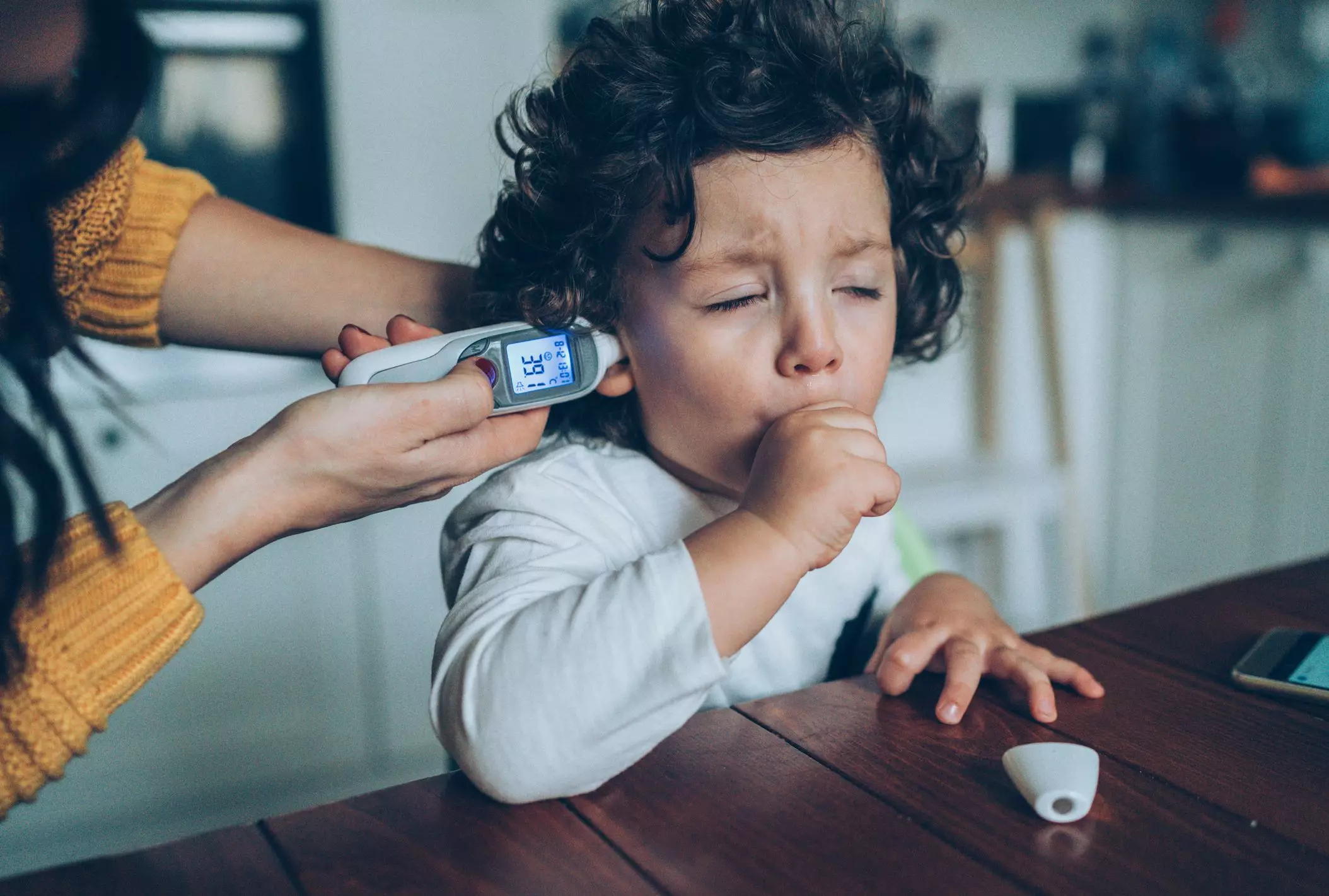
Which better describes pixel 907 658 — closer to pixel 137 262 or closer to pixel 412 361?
pixel 412 361

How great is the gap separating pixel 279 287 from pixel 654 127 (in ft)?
1.18

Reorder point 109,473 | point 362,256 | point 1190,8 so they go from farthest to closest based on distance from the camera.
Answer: point 1190,8, point 109,473, point 362,256

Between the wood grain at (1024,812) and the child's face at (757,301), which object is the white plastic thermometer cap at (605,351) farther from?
the wood grain at (1024,812)

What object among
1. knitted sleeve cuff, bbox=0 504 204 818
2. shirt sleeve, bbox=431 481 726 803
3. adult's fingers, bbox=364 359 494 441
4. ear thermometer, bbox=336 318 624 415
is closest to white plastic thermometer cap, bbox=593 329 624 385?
ear thermometer, bbox=336 318 624 415

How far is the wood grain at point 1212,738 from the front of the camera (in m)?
0.52

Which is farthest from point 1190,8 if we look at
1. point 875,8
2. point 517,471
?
point 517,471

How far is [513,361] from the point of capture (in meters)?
0.76

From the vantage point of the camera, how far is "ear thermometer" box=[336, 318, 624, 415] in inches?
28.8

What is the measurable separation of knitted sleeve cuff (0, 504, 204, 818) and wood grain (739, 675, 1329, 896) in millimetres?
342

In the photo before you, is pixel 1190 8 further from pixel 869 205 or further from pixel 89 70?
pixel 89 70

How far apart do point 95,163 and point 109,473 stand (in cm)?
116

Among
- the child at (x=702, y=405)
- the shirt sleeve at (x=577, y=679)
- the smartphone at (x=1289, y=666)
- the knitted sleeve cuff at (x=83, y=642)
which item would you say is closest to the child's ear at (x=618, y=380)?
the child at (x=702, y=405)

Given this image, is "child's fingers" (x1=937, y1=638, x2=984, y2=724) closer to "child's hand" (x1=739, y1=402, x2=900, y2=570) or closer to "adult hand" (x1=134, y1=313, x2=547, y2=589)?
"child's hand" (x1=739, y1=402, x2=900, y2=570)

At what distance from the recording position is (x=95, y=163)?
25.9 inches
